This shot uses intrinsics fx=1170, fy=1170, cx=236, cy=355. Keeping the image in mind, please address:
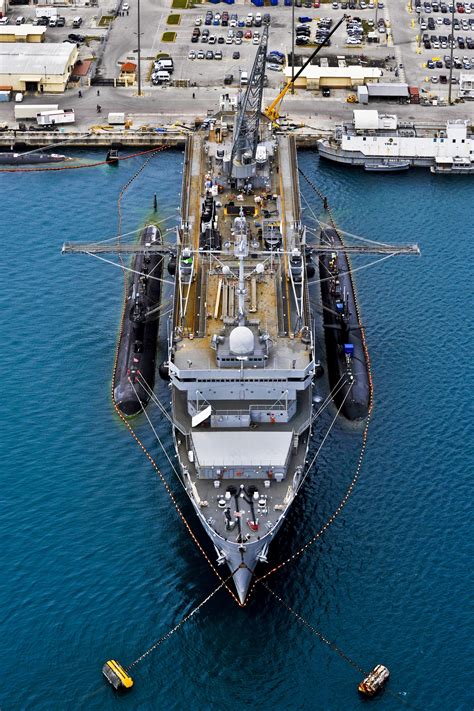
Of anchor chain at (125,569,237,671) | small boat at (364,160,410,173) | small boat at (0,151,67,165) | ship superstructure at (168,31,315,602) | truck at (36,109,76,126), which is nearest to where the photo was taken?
anchor chain at (125,569,237,671)

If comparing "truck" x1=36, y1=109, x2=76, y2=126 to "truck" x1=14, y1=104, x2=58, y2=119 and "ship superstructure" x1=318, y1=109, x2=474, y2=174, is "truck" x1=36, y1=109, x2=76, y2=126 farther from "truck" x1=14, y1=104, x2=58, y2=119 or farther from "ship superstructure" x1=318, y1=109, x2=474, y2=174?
"ship superstructure" x1=318, y1=109, x2=474, y2=174

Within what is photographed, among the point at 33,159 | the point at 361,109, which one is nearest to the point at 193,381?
the point at 33,159

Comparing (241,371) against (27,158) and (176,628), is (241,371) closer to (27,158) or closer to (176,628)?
Answer: (176,628)

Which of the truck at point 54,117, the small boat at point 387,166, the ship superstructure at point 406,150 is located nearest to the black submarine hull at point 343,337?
the small boat at point 387,166

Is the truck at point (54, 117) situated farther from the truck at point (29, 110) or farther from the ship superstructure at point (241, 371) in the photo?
Result: the ship superstructure at point (241, 371)

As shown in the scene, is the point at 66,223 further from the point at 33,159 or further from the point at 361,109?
the point at 361,109

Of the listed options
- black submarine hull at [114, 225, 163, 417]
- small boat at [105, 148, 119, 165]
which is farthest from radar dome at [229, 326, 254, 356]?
small boat at [105, 148, 119, 165]

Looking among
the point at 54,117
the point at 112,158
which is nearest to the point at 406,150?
the point at 112,158
